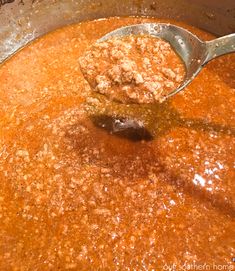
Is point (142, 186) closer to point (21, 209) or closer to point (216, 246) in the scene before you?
point (216, 246)

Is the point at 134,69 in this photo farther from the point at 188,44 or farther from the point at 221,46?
the point at 221,46

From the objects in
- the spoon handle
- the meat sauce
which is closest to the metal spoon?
the spoon handle

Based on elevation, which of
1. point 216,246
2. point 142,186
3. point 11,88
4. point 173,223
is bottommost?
→ point 216,246

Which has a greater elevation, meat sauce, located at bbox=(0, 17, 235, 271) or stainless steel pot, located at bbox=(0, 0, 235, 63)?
stainless steel pot, located at bbox=(0, 0, 235, 63)

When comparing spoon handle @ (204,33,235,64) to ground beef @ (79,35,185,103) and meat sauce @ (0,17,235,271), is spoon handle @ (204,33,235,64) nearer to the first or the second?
ground beef @ (79,35,185,103)

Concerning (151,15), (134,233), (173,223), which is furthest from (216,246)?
(151,15)

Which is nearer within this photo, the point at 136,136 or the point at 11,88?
the point at 136,136
